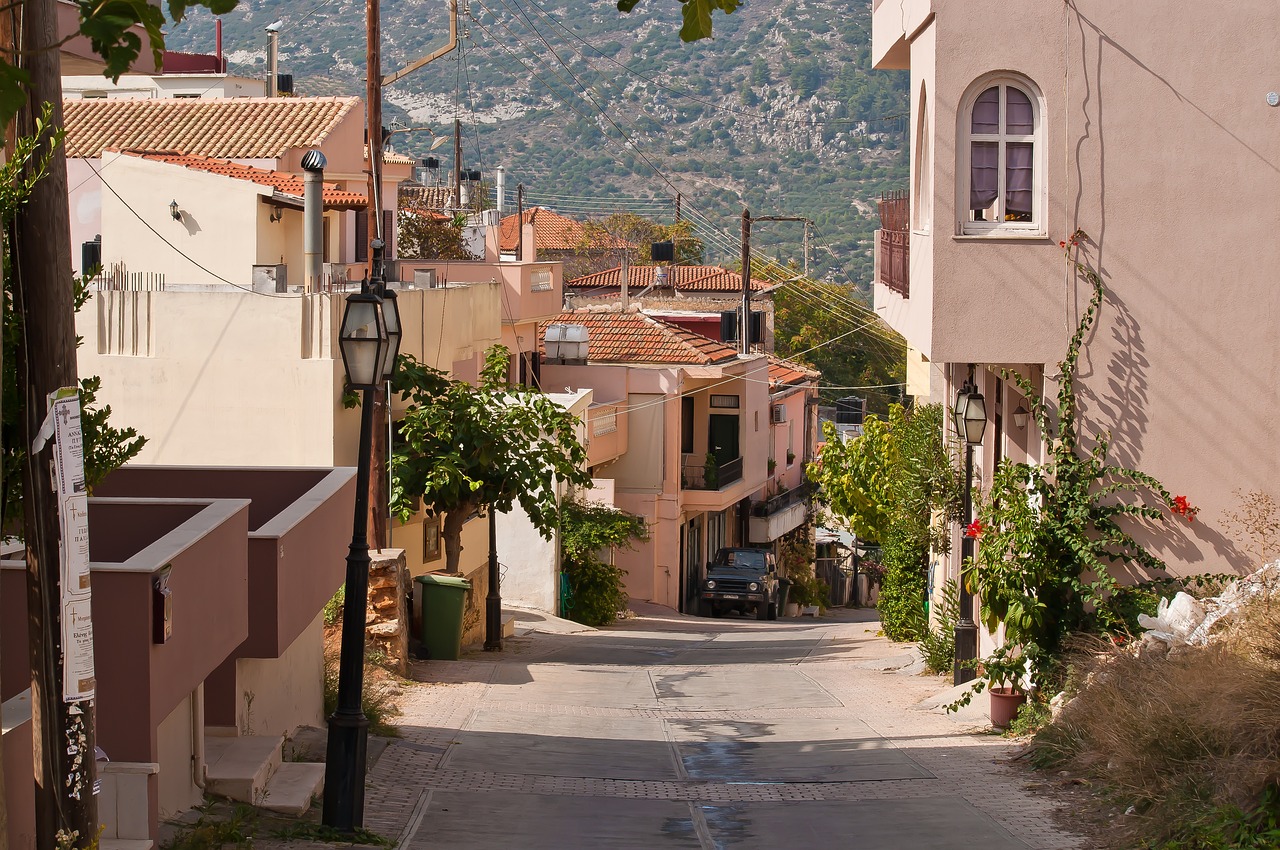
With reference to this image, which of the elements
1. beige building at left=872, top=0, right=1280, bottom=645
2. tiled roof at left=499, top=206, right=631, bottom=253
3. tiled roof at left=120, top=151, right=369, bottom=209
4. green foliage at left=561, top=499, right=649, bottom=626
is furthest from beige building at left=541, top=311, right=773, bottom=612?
tiled roof at left=499, top=206, right=631, bottom=253

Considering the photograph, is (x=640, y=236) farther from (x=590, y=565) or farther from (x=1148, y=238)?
(x=1148, y=238)

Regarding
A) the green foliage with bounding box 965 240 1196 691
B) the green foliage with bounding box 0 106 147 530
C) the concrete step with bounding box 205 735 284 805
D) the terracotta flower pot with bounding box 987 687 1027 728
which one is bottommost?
the terracotta flower pot with bounding box 987 687 1027 728

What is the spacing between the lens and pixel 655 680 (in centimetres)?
1953

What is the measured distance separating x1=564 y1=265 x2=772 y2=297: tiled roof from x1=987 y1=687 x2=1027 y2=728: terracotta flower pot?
4696 cm

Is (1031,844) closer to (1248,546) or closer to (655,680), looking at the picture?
(1248,546)

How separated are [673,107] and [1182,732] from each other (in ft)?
313

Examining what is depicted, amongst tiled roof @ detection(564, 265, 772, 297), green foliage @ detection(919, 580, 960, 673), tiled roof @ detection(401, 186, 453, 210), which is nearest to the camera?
green foliage @ detection(919, 580, 960, 673)

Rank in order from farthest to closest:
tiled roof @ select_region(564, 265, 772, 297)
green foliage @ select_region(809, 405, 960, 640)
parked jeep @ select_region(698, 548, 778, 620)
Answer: tiled roof @ select_region(564, 265, 772, 297)
parked jeep @ select_region(698, 548, 778, 620)
green foliage @ select_region(809, 405, 960, 640)

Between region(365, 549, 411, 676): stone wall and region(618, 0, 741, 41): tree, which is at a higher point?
region(618, 0, 741, 41): tree

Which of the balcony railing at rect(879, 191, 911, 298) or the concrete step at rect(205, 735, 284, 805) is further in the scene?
the balcony railing at rect(879, 191, 911, 298)

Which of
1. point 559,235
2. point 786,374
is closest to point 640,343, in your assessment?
point 786,374

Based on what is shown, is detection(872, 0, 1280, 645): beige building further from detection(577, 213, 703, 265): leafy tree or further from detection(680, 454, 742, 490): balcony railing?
detection(577, 213, 703, 265): leafy tree

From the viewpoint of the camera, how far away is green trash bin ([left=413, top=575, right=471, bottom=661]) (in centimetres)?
1922

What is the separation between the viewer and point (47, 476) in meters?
6.73
